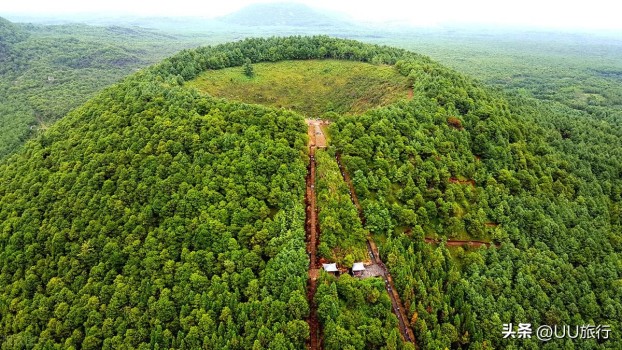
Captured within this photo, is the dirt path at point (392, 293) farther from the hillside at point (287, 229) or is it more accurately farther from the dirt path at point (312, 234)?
the dirt path at point (312, 234)

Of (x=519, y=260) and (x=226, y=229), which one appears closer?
(x=226, y=229)

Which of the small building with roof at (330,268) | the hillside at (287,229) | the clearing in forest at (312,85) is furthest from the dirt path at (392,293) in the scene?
the clearing in forest at (312,85)

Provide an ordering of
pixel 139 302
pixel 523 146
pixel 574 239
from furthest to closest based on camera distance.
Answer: pixel 523 146, pixel 574 239, pixel 139 302

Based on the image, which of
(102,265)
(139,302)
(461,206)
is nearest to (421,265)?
(461,206)

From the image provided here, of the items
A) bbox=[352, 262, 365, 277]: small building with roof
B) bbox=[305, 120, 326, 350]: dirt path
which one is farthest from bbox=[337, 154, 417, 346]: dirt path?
bbox=[305, 120, 326, 350]: dirt path

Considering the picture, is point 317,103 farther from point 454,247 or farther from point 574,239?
point 574,239

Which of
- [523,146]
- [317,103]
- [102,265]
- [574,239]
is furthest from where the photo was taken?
[317,103]

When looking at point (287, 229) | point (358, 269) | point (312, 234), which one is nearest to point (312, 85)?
point (312, 234)
